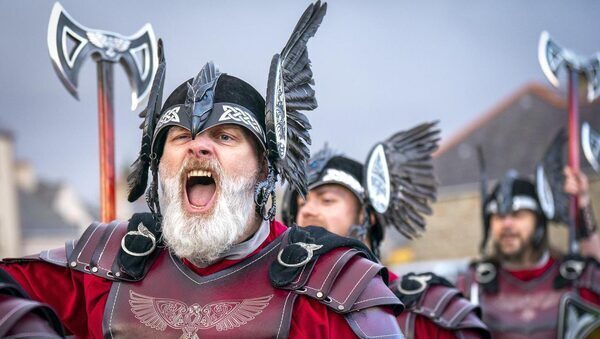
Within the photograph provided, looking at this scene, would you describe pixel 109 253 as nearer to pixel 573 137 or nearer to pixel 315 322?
pixel 315 322

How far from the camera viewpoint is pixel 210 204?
393 cm

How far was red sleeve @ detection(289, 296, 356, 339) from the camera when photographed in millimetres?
3744

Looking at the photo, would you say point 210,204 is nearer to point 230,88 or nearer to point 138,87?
point 230,88

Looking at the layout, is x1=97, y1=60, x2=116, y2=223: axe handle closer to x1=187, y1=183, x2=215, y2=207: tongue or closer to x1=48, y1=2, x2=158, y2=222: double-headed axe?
x1=48, y1=2, x2=158, y2=222: double-headed axe

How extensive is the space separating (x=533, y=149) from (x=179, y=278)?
26505 mm

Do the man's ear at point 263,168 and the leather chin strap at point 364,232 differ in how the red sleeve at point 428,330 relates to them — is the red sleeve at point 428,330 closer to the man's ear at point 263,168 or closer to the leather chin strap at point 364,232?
the leather chin strap at point 364,232

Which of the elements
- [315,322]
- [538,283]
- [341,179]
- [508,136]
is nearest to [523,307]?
[538,283]

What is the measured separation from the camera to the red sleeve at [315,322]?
3.74 m

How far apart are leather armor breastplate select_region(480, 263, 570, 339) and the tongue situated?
464cm

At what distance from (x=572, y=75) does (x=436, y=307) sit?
3797 millimetres

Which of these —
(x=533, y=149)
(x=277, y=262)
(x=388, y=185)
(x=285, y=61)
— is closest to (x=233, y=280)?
(x=277, y=262)

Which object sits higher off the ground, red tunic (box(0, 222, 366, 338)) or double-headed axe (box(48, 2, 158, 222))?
double-headed axe (box(48, 2, 158, 222))

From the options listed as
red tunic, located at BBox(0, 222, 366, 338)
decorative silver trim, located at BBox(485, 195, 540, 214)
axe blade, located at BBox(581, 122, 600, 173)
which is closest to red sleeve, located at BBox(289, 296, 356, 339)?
red tunic, located at BBox(0, 222, 366, 338)

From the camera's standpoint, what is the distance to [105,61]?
5.13 metres
